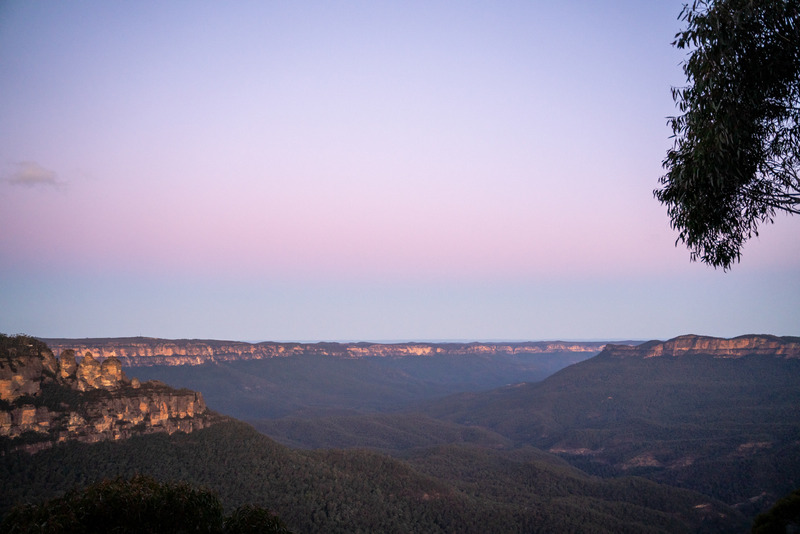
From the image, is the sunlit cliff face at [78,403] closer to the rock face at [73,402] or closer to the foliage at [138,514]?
the rock face at [73,402]

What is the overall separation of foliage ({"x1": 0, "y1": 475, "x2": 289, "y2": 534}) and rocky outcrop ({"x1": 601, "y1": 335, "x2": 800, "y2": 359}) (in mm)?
179969

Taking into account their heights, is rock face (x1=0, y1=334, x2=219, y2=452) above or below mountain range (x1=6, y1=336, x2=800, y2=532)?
above

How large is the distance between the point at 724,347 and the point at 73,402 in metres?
176

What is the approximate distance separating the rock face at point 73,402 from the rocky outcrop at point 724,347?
160027 millimetres

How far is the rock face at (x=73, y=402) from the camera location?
46.6 meters

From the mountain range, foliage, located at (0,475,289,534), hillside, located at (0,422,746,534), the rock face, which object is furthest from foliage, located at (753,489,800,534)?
the rock face

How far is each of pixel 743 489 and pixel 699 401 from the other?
7198 cm

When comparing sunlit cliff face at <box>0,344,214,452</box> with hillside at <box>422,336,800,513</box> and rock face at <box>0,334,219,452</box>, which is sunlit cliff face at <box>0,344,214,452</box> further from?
hillside at <box>422,336,800,513</box>

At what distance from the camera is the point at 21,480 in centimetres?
4128

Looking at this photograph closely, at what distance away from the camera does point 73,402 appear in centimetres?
5184

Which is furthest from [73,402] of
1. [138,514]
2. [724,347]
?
[724,347]

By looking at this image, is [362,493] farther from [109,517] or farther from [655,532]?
[109,517]

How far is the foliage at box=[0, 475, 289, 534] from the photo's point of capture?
15852 mm

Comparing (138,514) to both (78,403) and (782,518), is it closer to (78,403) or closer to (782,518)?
(782,518)
